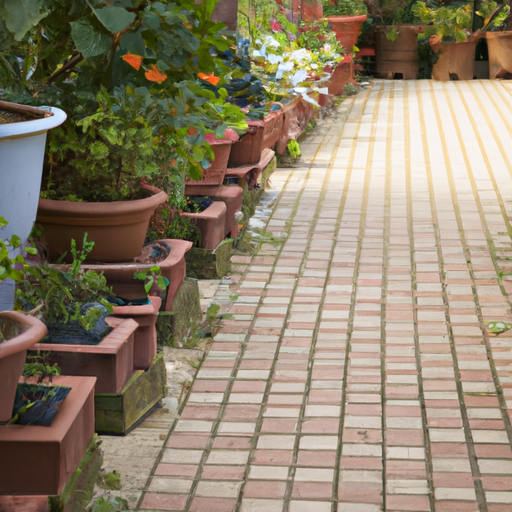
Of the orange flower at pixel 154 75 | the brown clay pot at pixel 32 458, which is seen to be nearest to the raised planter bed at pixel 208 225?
the orange flower at pixel 154 75

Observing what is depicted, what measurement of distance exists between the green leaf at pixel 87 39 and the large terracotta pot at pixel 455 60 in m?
10.3

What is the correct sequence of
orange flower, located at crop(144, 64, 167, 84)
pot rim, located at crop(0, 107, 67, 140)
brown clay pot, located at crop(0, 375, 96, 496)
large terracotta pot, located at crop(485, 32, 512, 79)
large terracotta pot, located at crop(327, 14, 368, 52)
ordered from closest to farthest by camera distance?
brown clay pot, located at crop(0, 375, 96, 496) → pot rim, located at crop(0, 107, 67, 140) → orange flower, located at crop(144, 64, 167, 84) → large terracotta pot, located at crop(327, 14, 368, 52) → large terracotta pot, located at crop(485, 32, 512, 79)

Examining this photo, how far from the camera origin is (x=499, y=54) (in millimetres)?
12562

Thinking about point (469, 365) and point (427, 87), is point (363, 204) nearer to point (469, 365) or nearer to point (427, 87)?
point (469, 365)

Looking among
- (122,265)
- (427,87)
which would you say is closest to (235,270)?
(122,265)

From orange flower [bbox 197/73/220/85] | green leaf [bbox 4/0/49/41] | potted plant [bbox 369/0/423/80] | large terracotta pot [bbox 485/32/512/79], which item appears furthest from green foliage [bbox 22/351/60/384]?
potted plant [bbox 369/0/423/80]

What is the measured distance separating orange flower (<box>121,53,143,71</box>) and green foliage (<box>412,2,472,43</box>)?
32.5ft

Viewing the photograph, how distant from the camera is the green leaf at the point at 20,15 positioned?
2580mm

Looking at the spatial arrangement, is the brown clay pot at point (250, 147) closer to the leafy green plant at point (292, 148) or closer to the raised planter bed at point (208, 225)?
the raised planter bed at point (208, 225)

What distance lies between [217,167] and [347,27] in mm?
7489

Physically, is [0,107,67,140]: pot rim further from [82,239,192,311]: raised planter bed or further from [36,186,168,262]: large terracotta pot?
[82,239,192,311]: raised planter bed

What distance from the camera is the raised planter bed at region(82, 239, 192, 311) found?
3.31m

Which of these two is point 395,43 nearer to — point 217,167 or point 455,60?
point 455,60

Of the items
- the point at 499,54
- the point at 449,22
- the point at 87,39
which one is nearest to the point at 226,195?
the point at 87,39
